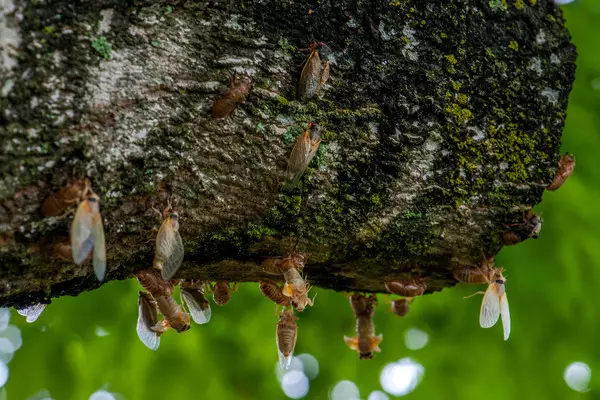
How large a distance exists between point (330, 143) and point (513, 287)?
2.29m

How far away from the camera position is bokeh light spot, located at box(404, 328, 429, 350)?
4461 mm

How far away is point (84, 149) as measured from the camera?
66.3 inches

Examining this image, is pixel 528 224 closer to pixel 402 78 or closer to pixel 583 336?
pixel 402 78

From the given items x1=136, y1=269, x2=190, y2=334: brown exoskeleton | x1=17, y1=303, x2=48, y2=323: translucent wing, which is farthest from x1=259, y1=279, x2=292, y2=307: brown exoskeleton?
x1=17, y1=303, x2=48, y2=323: translucent wing

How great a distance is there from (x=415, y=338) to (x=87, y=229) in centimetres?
329

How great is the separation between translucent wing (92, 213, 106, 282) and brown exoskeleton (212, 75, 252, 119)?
47cm

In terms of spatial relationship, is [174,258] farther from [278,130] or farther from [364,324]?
[364,324]

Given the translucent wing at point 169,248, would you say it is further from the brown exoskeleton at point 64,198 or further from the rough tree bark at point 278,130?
the brown exoskeleton at point 64,198

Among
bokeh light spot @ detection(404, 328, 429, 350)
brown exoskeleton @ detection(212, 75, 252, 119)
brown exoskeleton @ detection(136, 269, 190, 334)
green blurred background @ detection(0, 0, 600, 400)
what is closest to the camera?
brown exoskeleton @ detection(212, 75, 252, 119)

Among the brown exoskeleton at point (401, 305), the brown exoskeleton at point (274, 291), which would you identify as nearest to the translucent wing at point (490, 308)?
the brown exoskeleton at point (401, 305)

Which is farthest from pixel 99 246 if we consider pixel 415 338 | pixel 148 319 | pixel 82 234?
pixel 415 338

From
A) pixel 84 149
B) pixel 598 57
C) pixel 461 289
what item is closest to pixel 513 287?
pixel 461 289

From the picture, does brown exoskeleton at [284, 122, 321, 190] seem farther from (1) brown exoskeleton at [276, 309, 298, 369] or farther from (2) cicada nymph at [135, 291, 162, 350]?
(1) brown exoskeleton at [276, 309, 298, 369]

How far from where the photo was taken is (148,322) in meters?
2.85
